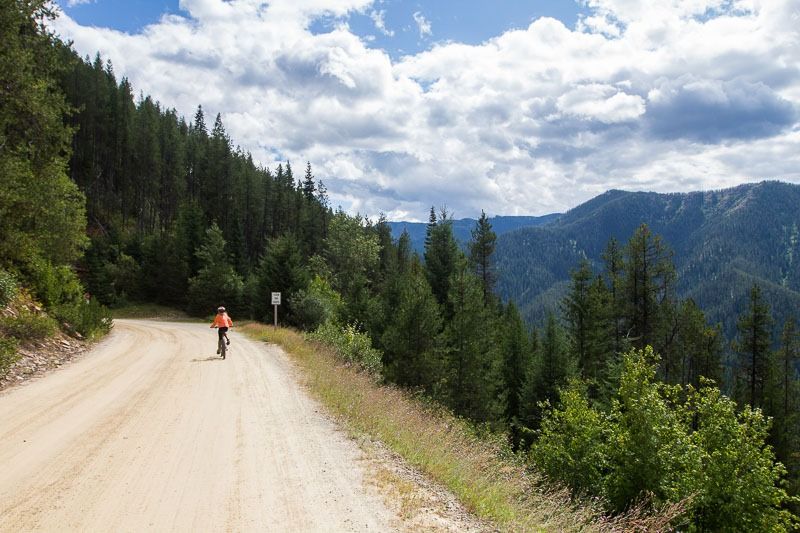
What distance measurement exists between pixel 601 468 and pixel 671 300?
32946mm

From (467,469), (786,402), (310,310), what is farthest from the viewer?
(786,402)

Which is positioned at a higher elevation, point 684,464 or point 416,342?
point 416,342

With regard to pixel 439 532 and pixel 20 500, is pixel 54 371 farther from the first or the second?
pixel 439 532

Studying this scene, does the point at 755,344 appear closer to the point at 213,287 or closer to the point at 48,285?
the point at 48,285

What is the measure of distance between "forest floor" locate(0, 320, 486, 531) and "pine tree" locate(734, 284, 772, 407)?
4190 cm

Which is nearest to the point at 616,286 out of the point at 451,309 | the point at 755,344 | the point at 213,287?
the point at 451,309

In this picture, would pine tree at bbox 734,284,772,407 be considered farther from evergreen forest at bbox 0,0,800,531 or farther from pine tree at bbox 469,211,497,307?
pine tree at bbox 469,211,497,307

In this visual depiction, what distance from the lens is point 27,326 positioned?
16.2 meters

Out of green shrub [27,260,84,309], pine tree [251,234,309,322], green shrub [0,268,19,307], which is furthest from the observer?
pine tree [251,234,309,322]

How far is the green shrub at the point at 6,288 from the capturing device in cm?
1703

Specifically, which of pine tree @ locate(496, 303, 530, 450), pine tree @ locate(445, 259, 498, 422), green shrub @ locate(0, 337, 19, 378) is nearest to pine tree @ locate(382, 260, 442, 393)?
pine tree @ locate(445, 259, 498, 422)

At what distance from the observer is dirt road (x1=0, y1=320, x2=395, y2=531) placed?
17.9 feet

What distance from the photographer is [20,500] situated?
18.8ft

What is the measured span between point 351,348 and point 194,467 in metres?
15.7
